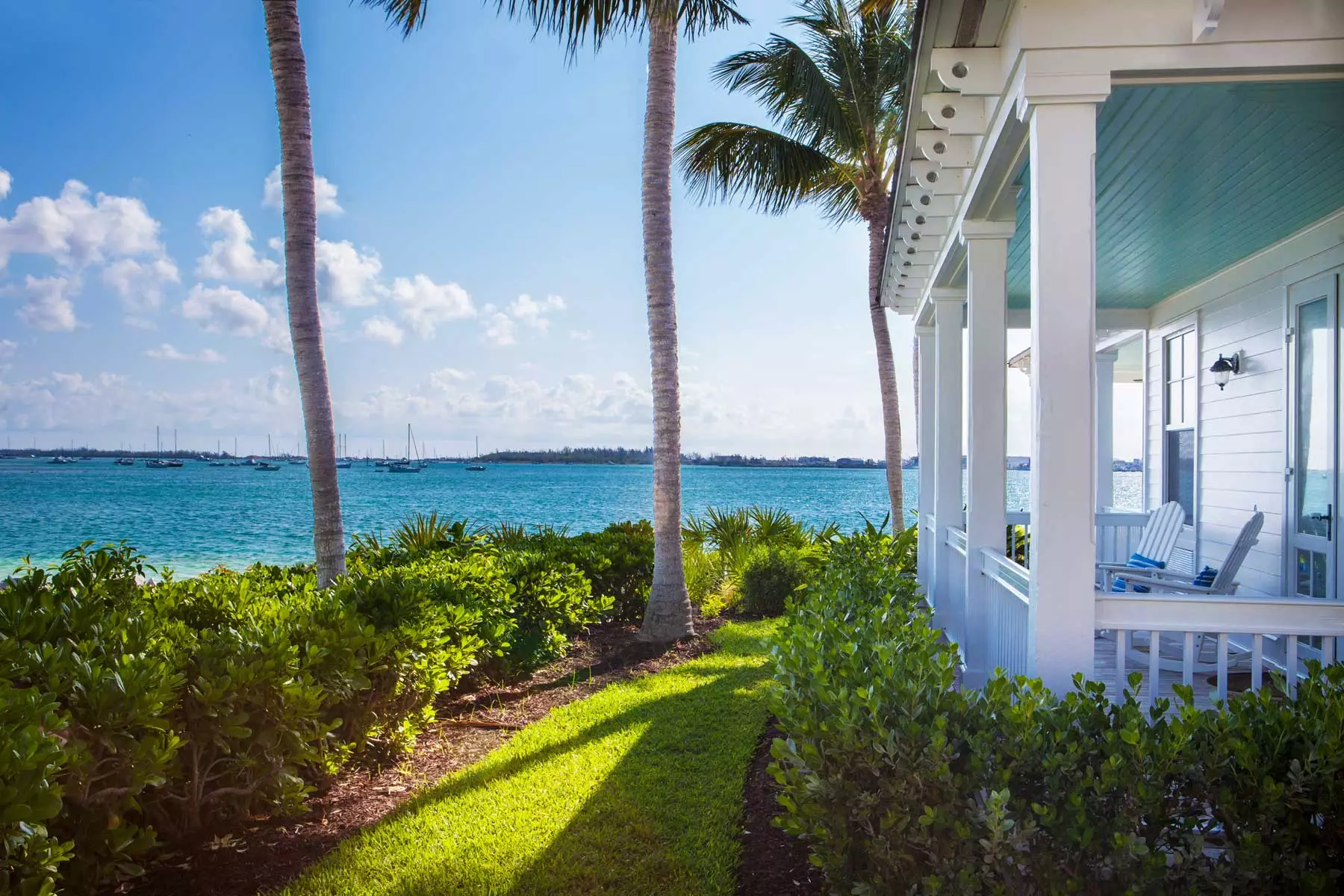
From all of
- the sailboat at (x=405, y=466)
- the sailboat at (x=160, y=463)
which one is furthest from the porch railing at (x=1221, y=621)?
the sailboat at (x=160, y=463)

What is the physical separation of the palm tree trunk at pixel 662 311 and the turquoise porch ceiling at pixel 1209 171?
3184 millimetres

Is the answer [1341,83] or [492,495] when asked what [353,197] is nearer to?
[492,495]

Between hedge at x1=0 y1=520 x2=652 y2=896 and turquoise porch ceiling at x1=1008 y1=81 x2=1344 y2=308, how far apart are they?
4.01 m

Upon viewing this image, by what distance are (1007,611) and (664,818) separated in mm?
2022

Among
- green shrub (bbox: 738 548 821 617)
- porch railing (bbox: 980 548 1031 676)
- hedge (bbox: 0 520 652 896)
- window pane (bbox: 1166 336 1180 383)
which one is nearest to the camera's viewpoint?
hedge (bbox: 0 520 652 896)

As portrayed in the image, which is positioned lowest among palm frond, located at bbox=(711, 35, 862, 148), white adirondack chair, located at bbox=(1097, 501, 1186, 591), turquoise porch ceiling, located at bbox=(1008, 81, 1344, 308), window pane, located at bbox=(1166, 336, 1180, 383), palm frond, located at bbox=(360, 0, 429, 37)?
white adirondack chair, located at bbox=(1097, 501, 1186, 591)

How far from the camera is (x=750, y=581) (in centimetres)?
991

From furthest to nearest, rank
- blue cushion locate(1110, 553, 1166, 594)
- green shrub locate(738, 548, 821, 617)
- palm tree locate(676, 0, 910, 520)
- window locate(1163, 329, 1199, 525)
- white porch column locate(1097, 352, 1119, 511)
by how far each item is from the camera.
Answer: palm tree locate(676, 0, 910, 520), green shrub locate(738, 548, 821, 617), white porch column locate(1097, 352, 1119, 511), window locate(1163, 329, 1199, 525), blue cushion locate(1110, 553, 1166, 594)

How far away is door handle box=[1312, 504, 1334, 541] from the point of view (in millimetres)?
5195

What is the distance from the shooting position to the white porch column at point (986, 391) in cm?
454

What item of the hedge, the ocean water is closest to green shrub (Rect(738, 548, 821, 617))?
the hedge

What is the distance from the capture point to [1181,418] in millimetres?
7828

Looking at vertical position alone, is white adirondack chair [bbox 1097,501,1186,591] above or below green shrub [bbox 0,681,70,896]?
above

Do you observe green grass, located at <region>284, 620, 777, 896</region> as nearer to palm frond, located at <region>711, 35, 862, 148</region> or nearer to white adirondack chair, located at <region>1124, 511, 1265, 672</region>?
white adirondack chair, located at <region>1124, 511, 1265, 672</region>
